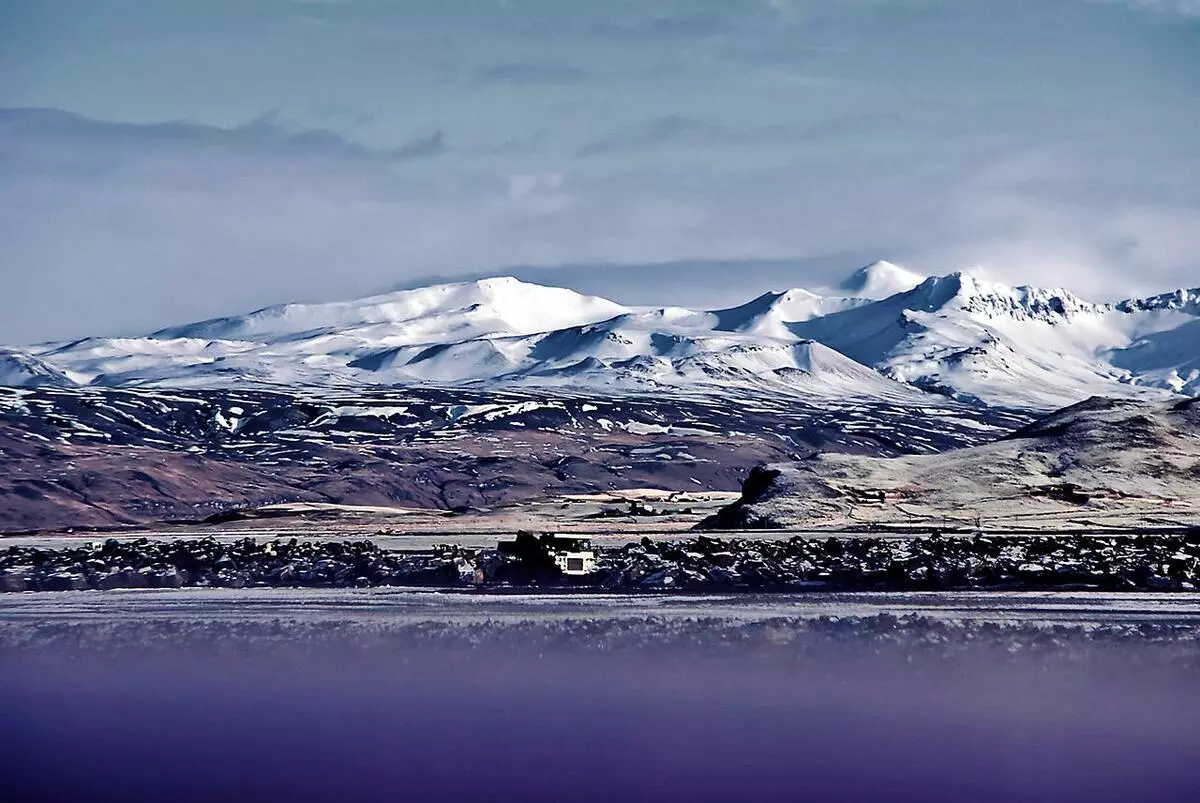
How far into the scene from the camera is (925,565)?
67.9 m

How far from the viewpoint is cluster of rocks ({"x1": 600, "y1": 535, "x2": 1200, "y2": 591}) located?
65.0 m

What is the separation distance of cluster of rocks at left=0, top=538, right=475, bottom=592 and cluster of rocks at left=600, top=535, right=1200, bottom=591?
7344 mm

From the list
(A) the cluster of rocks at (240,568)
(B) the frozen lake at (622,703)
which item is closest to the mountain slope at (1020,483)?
(A) the cluster of rocks at (240,568)

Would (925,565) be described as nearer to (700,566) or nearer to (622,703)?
(700,566)

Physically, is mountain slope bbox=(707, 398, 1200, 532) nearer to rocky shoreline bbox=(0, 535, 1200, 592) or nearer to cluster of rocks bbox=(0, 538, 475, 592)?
rocky shoreline bbox=(0, 535, 1200, 592)

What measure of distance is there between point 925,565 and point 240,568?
97.8ft

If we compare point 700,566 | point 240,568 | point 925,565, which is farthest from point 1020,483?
point 240,568

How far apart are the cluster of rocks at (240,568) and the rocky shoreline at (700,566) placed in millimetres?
84

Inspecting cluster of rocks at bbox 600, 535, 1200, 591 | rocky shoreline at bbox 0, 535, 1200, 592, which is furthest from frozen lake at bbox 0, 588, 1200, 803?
rocky shoreline at bbox 0, 535, 1200, 592

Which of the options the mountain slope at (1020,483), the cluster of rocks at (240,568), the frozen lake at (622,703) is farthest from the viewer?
the mountain slope at (1020,483)

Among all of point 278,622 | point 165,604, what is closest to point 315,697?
point 278,622

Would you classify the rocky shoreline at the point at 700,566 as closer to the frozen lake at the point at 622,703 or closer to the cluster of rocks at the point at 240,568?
the cluster of rocks at the point at 240,568

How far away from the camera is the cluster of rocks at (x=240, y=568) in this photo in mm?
75875

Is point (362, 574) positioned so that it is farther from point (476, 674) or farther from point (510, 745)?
point (510, 745)
